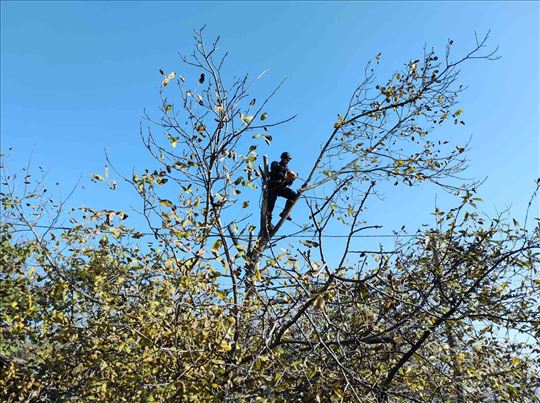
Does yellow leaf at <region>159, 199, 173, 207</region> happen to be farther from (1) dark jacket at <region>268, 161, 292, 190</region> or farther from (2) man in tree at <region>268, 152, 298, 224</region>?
(1) dark jacket at <region>268, 161, 292, 190</region>

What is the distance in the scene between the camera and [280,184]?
626 centimetres

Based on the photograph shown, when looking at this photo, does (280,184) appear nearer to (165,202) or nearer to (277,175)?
(277,175)

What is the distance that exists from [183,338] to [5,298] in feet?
11.1

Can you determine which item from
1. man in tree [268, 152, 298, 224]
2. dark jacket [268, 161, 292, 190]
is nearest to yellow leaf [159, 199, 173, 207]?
man in tree [268, 152, 298, 224]

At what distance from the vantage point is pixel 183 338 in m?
3.67

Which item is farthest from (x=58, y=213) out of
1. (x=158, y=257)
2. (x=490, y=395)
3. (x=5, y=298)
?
(x=490, y=395)

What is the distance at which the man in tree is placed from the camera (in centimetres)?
623

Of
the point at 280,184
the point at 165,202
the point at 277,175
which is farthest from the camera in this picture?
the point at 277,175

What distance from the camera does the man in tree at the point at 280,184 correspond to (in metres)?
6.23

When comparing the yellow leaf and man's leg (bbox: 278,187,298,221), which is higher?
man's leg (bbox: 278,187,298,221)

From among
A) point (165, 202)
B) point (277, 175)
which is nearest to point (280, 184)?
point (277, 175)

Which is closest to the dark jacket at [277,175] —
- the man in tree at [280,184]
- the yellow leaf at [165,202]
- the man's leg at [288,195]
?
the man in tree at [280,184]

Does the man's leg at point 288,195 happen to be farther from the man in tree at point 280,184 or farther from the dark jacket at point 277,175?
the dark jacket at point 277,175

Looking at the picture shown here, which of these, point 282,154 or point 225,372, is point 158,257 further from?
point 282,154
